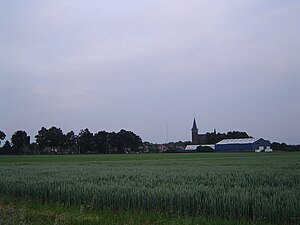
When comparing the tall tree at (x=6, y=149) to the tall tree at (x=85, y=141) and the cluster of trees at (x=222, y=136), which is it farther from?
the cluster of trees at (x=222, y=136)

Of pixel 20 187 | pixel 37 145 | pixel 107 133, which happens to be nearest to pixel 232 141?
pixel 107 133

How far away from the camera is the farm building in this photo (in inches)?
6216

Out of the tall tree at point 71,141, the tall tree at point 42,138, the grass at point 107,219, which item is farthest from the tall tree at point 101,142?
the grass at point 107,219

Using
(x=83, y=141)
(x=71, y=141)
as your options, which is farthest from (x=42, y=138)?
(x=83, y=141)

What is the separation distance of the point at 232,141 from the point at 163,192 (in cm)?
16083

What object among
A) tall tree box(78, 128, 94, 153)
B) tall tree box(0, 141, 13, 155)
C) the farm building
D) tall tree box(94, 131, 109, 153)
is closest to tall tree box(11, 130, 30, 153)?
tall tree box(0, 141, 13, 155)

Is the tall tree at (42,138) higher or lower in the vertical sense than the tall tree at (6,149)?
higher

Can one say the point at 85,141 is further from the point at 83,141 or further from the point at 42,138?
the point at 42,138

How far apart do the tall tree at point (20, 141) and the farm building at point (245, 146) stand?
8776 centimetres

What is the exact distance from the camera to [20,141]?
146 metres

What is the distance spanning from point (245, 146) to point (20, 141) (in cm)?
10133

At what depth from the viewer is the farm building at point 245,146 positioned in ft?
518

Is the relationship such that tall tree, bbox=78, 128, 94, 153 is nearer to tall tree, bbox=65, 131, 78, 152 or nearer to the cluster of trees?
tall tree, bbox=65, 131, 78, 152

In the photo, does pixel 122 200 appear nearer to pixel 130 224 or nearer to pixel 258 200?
pixel 130 224
